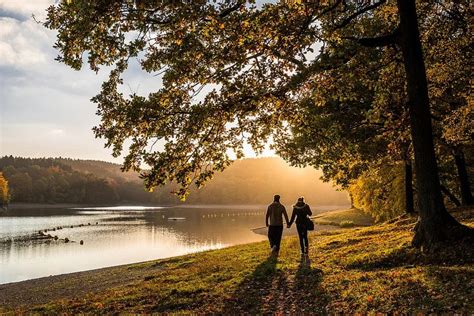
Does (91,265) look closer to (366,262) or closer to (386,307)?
(366,262)

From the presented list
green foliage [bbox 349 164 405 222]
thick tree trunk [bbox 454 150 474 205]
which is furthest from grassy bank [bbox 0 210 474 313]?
green foliage [bbox 349 164 405 222]

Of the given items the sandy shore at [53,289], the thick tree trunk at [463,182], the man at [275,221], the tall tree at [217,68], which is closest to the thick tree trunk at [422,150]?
the tall tree at [217,68]

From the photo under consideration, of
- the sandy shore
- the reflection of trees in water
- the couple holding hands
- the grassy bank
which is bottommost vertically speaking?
the reflection of trees in water

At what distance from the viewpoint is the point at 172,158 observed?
1409 cm

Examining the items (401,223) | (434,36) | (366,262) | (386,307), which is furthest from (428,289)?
(401,223)

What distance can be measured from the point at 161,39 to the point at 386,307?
991 centimetres

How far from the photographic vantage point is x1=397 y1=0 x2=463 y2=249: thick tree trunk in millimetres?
12727

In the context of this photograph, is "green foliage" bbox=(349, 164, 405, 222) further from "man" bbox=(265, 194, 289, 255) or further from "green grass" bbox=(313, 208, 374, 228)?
"man" bbox=(265, 194, 289, 255)

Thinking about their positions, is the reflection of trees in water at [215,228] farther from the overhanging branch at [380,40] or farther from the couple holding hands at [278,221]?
the overhanging branch at [380,40]

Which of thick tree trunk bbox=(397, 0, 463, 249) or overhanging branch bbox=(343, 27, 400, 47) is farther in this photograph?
overhanging branch bbox=(343, 27, 400, 47)

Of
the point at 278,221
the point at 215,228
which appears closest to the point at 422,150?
the point at 278,221

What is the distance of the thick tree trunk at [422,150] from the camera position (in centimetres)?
1273

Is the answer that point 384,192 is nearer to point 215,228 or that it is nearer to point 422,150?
point 422,150

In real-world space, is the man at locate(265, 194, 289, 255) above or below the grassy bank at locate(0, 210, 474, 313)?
above
